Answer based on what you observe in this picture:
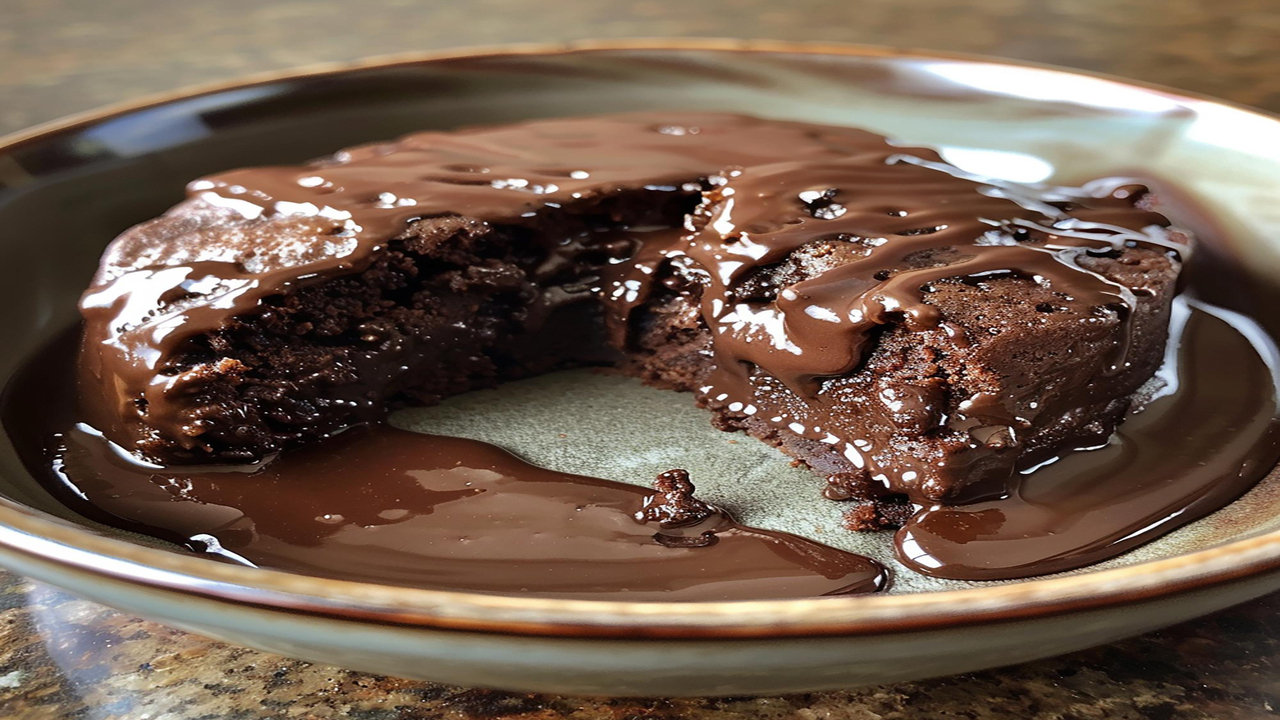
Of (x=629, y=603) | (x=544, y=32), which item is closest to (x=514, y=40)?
(x=544, y=32)

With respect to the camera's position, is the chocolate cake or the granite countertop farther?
the chocolate cake

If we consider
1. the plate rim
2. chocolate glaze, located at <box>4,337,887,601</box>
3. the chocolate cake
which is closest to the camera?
the plate rim

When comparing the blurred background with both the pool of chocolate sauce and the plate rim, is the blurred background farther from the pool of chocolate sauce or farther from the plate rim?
the plate rim

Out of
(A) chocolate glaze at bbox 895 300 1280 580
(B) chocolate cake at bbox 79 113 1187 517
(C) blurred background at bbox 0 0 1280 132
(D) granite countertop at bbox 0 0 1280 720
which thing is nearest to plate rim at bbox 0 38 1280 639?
(D) granite countertop at bbox 0 0 1280 720

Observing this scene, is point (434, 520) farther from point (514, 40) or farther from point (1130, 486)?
point (514, 40)

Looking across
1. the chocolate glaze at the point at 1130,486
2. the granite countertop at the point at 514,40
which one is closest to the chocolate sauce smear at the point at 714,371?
the chocolate glaze at the point at 1130,486

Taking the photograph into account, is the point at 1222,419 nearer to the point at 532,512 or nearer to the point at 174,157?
the point at 532,512

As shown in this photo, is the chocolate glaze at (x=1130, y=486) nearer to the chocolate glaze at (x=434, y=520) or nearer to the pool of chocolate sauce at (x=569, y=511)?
the pool of chocolate sauce at (x=569, y=511)
